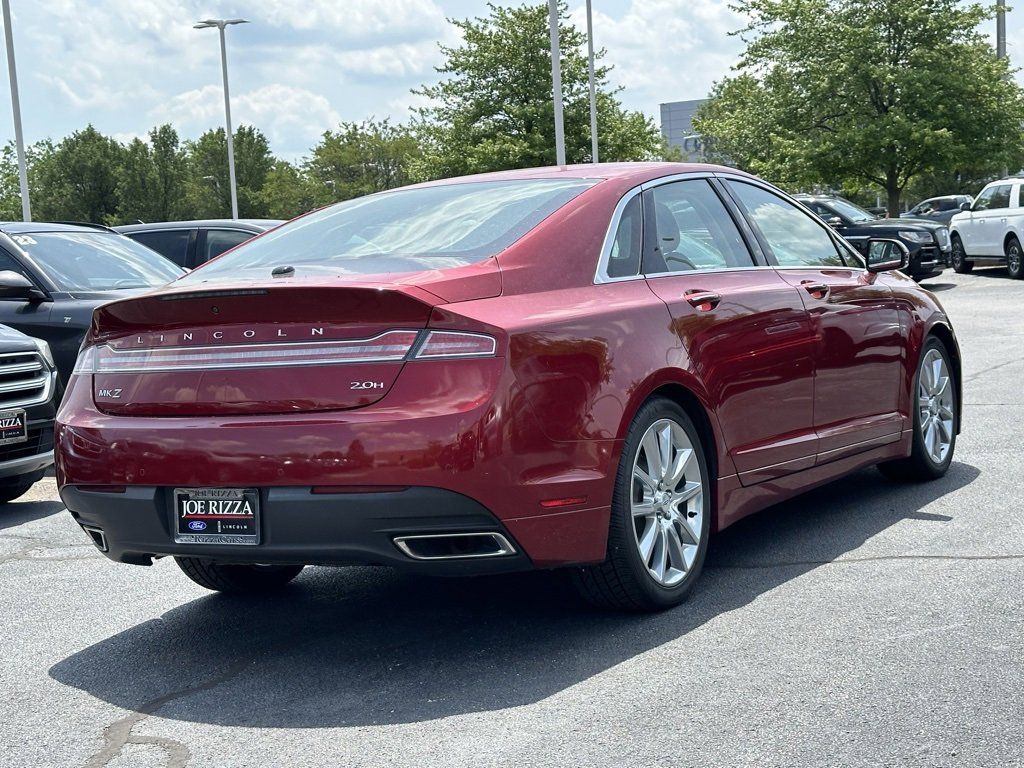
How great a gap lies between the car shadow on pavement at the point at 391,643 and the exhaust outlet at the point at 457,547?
39 cm

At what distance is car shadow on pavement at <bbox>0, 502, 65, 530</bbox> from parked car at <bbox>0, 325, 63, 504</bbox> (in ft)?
0.38

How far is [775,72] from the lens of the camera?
119ft

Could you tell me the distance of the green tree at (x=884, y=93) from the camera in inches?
1309

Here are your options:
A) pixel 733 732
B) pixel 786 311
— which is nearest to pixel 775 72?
pixel 786 311

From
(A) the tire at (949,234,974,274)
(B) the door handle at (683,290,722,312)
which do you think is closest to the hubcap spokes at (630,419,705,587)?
(B) the door handle at (683,290,722,312)

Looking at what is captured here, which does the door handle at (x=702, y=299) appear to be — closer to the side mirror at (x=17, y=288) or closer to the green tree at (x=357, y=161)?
the side mirror at (x=17, y=288)

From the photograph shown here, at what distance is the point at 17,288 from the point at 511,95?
123 ft

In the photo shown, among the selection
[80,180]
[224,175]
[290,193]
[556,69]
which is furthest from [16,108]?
[224,175]

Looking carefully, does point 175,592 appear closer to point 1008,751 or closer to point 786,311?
point 786,311

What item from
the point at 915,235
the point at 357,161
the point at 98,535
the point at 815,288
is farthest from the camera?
the point at 357,161

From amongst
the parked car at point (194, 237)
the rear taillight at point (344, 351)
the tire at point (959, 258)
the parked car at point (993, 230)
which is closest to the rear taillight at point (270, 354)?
the rear taillight at point (344, 351)

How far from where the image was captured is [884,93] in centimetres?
3422

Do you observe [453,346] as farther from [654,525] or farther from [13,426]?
[13,426]

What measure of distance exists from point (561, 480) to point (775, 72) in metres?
33.7
